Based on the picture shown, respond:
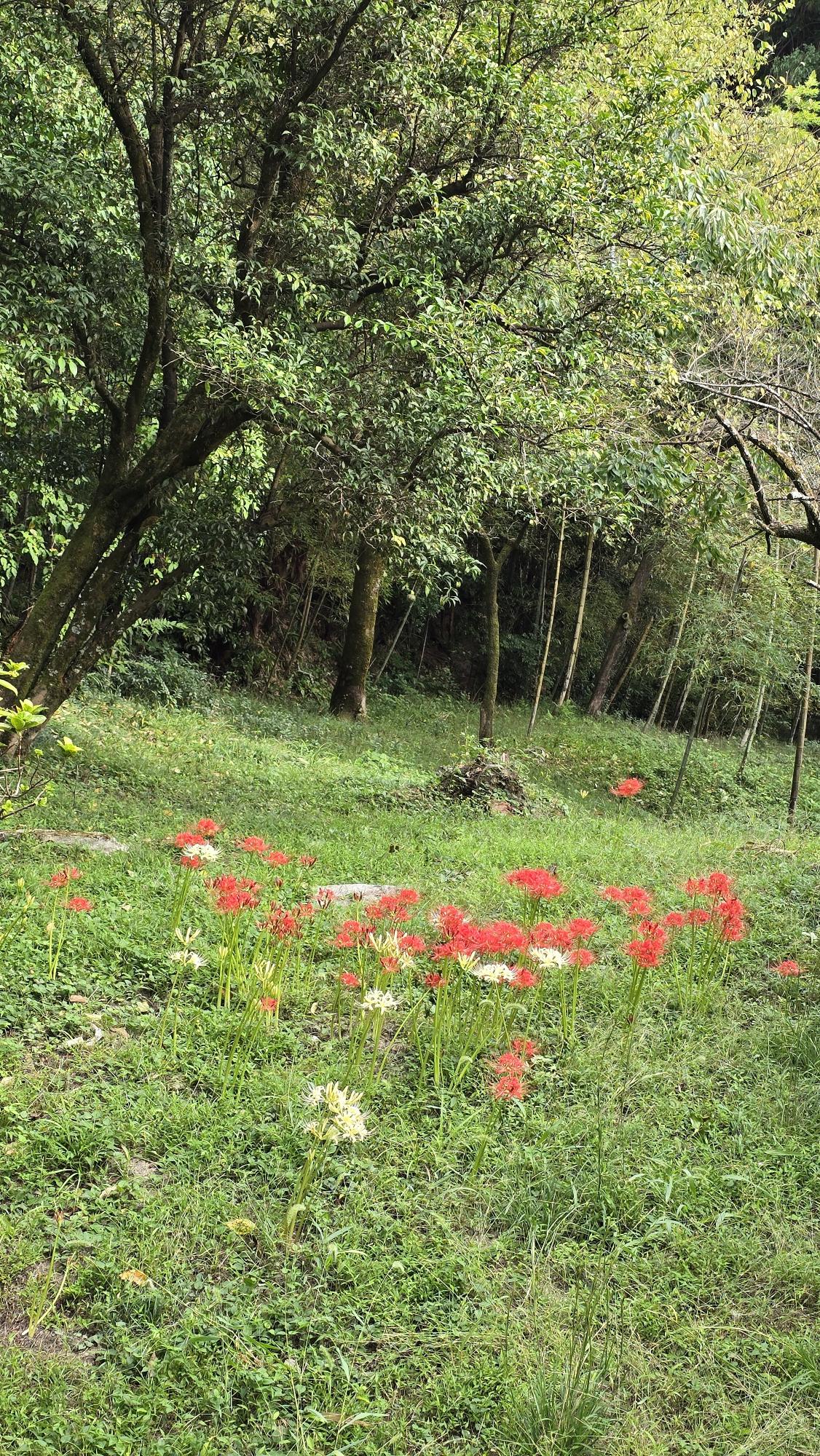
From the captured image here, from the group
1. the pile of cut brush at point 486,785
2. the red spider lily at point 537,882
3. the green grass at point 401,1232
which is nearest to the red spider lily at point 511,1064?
the green grass at point 401,1232

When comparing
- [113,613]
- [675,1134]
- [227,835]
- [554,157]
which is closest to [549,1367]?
[675,1134]

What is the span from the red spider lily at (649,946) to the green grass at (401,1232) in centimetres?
51

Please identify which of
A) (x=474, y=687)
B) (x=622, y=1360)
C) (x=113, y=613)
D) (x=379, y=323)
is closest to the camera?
(x=622, y=1360)

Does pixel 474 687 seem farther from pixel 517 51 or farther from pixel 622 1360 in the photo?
pixel 622 1360

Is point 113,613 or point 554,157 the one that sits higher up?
point 554,157

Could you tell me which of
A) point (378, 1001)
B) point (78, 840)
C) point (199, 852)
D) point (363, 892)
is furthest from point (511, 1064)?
point (78, 840)

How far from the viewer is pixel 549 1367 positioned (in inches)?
92.0

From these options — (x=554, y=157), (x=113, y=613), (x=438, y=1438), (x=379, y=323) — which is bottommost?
(x=438, y=1438)

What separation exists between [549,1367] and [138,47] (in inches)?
297

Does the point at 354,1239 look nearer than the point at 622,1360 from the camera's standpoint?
No

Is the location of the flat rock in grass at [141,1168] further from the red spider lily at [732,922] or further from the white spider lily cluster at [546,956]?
the red spider lily at [732,922]

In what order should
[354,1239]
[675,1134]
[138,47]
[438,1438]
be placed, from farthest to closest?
[138,47], [675,1134], [354,1239], [438,1438]

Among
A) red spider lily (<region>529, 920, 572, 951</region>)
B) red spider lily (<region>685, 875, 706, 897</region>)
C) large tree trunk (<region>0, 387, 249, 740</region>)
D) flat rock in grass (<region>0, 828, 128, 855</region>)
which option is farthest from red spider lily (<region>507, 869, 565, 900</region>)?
large tree trunk (<region>0, 387, 249, 740</region>)

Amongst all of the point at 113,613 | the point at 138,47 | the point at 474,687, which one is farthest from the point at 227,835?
the point at 474,687
